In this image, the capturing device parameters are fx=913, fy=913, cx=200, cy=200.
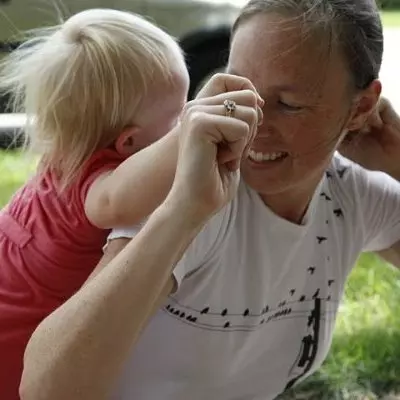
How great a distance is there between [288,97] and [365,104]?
202 millimetres

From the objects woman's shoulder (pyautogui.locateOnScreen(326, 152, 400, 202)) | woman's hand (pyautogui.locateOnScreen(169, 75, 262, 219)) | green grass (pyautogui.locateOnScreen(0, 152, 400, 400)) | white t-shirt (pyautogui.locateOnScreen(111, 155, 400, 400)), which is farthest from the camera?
green grass (pyautogui.locateOnScreen(0, 152, 400, 400))

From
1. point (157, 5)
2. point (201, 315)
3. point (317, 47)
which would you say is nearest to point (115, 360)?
point (201, 315)

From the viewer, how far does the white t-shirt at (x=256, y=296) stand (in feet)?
4.70

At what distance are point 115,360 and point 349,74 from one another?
57 cm

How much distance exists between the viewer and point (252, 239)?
1465mm

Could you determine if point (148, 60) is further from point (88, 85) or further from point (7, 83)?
point (7, 83)

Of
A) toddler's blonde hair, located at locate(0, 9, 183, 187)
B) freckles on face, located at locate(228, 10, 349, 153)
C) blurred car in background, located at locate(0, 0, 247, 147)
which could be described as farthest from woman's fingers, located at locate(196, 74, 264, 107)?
blurred car in background, located at locate(0, 0, 247, 147)

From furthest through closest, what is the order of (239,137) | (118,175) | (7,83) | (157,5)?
(157,5), (7,83), (118,175), (239,137)

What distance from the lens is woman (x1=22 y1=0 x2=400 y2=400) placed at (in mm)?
1207

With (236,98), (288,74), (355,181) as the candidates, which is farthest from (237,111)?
(355,181)

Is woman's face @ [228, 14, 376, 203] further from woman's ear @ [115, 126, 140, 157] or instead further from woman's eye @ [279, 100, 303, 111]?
woman's ear @ [115, 126, 140, 157]

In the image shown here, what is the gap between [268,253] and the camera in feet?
4.89

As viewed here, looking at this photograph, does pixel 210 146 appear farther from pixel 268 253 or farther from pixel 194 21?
pixel 194 21

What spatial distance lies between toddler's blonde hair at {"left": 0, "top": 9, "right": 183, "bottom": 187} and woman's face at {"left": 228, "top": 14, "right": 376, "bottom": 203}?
0.16 metres
